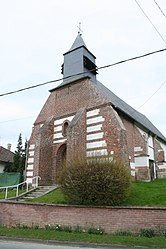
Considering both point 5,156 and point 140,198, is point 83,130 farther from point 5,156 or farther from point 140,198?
Answer: point 5,156

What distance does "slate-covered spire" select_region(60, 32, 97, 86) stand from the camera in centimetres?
2300

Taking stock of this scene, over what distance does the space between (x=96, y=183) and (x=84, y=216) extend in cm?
151

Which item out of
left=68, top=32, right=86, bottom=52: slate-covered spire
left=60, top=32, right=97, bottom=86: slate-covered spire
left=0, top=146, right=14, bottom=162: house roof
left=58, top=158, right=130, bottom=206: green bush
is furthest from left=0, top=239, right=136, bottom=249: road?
left=0, top=146, right=14, bottom=162: house roof

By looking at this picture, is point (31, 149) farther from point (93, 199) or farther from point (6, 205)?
point (93, 199)

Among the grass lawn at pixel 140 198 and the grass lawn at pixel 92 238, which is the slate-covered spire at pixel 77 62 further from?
the grass lawn at pixel 92 238

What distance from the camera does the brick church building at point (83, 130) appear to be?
18.1 meters

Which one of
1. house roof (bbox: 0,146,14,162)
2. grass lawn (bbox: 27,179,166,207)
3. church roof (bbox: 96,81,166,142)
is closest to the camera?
grass lawn (bbox: 27,179,166,207)

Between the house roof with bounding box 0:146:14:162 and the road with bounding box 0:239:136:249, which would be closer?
the road with bounding box 0:239:136:249

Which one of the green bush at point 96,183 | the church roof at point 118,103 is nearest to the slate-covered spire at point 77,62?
the church roof at point 118,103

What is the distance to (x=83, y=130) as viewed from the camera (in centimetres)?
1927

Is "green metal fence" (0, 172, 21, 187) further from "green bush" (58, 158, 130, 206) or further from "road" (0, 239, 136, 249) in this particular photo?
"road" (0, 239, 136, 249)

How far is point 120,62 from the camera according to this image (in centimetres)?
852

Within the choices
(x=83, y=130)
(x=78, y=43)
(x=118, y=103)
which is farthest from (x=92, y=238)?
(x=78, y=43)

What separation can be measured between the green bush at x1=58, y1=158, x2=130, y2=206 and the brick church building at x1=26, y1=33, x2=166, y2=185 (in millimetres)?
4208
